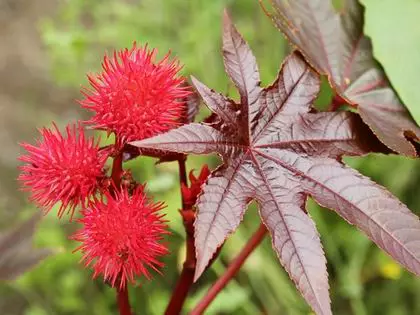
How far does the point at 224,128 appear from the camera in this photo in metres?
0.80

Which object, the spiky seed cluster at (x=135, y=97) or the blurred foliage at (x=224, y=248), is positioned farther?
the blurred foliage at (x=224, y=248)

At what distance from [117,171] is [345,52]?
0.37m

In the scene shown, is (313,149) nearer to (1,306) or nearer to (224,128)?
(224,128)

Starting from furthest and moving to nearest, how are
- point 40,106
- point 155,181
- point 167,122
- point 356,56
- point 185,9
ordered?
point 40,106, point 185,9, point 155,181, point 356,56, point 167,122

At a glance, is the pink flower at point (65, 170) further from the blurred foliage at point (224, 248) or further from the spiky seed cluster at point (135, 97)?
the blurred foliage at point (224, 248)

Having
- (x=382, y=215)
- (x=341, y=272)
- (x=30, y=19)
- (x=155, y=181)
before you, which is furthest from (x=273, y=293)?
(x=30, y=19)

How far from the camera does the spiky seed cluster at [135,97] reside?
74cm

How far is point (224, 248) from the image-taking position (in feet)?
5.74

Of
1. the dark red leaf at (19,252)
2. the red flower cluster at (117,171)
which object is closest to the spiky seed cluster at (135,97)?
the red flower cluster at (117,171)

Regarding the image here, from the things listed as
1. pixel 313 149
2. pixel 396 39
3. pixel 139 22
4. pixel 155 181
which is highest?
pixel 139 22

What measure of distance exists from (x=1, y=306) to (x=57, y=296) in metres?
0.29

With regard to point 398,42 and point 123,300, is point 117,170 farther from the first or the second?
point 398,42

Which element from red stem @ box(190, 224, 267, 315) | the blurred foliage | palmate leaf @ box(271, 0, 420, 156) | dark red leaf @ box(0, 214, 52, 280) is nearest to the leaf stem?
red stem @ box(190, 224, 267, 315)

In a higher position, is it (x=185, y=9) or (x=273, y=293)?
(x=185, y=9)
